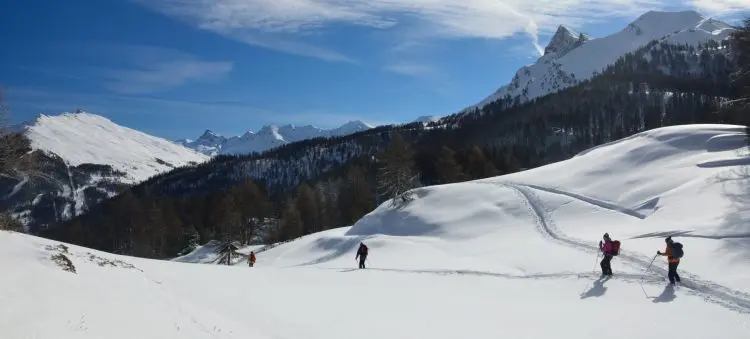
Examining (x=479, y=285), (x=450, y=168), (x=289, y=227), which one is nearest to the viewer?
(x=479, y=285)

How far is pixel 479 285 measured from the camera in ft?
78.9

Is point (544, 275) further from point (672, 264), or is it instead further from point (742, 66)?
point (742, 66)

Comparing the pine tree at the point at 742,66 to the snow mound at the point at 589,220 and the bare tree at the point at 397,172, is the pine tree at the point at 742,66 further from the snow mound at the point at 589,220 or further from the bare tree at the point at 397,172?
the bare tree at the point at 397,172

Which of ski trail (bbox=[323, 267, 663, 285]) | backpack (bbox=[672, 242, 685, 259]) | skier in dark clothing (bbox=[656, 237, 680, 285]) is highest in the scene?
backpack (bbox=[672, 242, 685, 259])

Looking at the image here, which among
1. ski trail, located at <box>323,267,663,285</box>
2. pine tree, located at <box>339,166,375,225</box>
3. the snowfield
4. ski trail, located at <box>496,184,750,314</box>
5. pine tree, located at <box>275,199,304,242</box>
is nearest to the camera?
the snowfield

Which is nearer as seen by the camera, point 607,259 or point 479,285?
point 607,259

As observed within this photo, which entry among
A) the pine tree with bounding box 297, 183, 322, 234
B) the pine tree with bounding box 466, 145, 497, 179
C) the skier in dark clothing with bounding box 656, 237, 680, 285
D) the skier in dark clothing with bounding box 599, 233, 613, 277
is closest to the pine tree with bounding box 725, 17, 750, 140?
the skier in dark clothing with bounding box 599, 233, 613, 277

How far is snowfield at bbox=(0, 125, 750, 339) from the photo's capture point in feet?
46.4

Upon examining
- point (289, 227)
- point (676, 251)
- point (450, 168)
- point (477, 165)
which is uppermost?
point (477, 165)

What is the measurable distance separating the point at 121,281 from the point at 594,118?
196 metres

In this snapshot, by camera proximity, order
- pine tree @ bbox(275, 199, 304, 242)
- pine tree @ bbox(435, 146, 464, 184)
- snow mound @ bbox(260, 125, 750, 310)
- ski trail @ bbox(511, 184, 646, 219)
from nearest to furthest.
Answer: snow mound @ bbox(260, 125, 750, 310), ski trail @ bbox(511, 184, 646, 219), pine tree @ bbox(435, 146, 464, 184), pine tree @ bbox(275, 199, 304, 242)

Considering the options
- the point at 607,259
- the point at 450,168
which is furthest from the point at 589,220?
the point at 450,168

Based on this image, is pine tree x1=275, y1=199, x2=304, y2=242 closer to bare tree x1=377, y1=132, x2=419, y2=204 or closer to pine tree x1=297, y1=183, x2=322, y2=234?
pine tree x1=297, y1=183, x2=322, y2=234

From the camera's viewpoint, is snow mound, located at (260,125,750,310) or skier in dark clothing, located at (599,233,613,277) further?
snow mound, located at (260,125,750,310)
